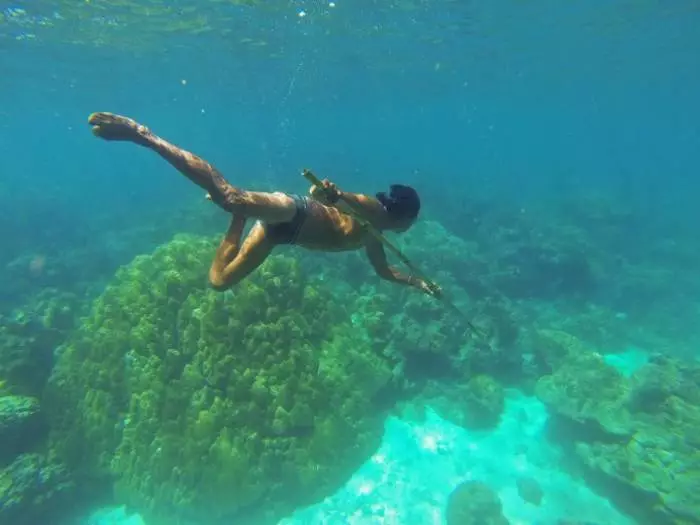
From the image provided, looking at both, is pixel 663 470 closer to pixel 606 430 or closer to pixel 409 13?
pixel 606 430

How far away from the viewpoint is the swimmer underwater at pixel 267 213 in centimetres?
442

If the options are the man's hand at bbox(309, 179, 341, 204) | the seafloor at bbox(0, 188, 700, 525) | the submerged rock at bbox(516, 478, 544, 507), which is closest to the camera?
the man's hand at bbox(309, 179, 341, 204)

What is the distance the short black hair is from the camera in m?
4.95

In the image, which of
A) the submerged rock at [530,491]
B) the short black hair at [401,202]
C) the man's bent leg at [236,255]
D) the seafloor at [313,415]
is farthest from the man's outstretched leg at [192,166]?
the submerged rock at [530,491]

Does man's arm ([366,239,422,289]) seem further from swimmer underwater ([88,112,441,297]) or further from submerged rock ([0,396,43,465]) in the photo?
submerged rock ([0,396,43,465])

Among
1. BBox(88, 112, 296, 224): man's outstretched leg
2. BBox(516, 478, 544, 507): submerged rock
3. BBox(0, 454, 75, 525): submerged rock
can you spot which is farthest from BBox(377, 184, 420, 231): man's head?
BBox(0, 454, 75, 525): submerged rock

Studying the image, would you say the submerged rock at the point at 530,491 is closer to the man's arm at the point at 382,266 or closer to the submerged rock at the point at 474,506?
the submerged rock at the point at 474,506

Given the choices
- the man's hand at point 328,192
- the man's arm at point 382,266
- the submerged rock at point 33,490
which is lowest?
the submerged rock at point 33,490

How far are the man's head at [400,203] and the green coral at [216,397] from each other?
4.81m

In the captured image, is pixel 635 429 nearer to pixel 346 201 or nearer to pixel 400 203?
pixel 400 203

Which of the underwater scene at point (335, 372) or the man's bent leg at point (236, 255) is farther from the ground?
the man's bent leg at point (236, 255)

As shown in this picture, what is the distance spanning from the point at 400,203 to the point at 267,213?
57.6 inches

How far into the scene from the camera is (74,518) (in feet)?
29.7

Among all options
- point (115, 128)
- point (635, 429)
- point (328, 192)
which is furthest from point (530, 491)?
point (115, 128)
